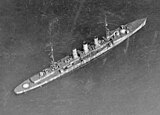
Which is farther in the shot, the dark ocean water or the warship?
the warship

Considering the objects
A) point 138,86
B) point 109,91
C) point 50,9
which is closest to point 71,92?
point 109,91

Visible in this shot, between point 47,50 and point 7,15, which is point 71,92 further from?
point 7,15

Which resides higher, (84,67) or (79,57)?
(79,57)

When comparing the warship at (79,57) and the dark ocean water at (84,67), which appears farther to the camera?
the warship at (79,57)

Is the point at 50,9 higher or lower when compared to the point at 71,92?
higher
